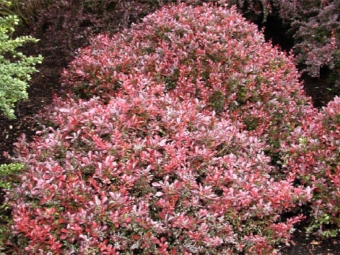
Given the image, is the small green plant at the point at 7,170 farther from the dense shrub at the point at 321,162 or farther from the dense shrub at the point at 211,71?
the dense shrub at the point at 321,162

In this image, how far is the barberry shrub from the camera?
86.7 inches

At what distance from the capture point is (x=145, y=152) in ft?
7.84

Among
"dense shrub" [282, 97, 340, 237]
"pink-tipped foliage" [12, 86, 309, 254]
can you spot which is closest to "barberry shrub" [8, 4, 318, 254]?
"pink-tipped foliage" [12, 86, 309, 254]

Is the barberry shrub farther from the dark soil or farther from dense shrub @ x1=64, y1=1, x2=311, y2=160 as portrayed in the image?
the dark soil

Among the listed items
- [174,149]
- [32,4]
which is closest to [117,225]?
[174,149]

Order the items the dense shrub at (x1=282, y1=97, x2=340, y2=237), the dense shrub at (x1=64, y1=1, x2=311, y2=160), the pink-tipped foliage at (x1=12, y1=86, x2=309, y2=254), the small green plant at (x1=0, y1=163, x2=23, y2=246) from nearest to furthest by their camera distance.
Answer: the pink-tipped foliage at (x1=12, y1=86, x2=309, y2=254) < the small green plant at (x1=0, y1=163, x2=23, y2=246) < the dense shrub at (x1=282, y1=97, x2=340, y2=237) < the dense shrub at (x1=64, y1=1, x2=311, y2=160)

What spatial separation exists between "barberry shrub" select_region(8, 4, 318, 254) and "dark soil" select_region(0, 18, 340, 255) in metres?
0.24

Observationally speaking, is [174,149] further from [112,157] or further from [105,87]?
[105,87]

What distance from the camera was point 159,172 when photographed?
241 centimetres

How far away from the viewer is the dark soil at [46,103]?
111 inches

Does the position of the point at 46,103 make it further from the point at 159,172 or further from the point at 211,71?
the point at 159,172

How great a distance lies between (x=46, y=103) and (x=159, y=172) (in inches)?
83.0

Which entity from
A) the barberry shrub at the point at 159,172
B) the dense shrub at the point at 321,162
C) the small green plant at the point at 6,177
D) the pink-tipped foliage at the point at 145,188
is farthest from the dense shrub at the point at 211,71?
the small green plant at the point at 6,177

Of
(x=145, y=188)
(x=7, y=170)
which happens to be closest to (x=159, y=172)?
(x=145, y=188)
